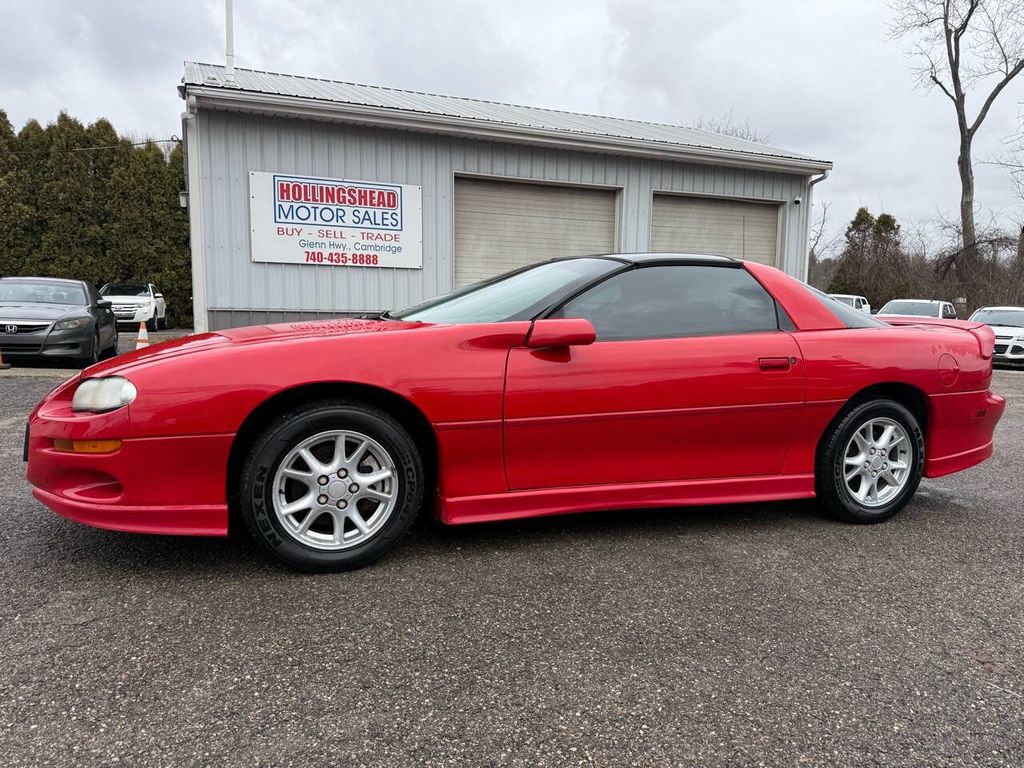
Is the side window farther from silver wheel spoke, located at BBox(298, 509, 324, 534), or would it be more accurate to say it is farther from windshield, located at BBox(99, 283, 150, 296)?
windshield, located at BBox(99, 283, 150, 296)

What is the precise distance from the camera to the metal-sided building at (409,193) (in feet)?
29.6

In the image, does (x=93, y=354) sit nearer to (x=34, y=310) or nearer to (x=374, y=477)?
(x=34, y=310)

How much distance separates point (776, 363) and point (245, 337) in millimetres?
2275

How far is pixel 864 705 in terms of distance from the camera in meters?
1.91


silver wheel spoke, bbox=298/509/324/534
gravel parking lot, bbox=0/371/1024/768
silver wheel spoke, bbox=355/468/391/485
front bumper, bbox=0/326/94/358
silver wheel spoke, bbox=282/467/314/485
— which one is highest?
front bumper, bbox=0/326/94/358

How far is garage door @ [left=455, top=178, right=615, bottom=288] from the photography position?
1043 centimetres

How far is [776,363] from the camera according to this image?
3.19m

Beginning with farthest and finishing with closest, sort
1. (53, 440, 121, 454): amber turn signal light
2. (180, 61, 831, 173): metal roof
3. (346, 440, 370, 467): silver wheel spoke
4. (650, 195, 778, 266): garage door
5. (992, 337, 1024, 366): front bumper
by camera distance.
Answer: (992, 337, 1024, 366): front bumper → (650, 195, 778, 266): garage door → (180, 61, 831, 173): metal roof → (346, 440, 370, 467): silver wheel spoke → (53, 440, 121, 454): amber turn signal light

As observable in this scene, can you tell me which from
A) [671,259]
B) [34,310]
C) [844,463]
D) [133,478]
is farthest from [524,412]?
[34,310]

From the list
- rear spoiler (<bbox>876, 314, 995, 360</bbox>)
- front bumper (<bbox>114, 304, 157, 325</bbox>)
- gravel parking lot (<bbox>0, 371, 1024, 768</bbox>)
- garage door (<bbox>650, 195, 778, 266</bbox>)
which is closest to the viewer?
gravel parking lot (<bbox>0, 371, 1024, 768</bbox>)

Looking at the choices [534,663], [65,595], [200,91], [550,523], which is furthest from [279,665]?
[200,91]

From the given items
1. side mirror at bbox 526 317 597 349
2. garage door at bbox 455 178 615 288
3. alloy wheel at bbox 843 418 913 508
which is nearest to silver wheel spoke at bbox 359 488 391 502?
side mirror at bbox 526 317 597 349

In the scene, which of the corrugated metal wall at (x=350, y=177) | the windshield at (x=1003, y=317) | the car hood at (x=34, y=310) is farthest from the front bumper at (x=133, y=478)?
the windshield at (x=1003, y=317)

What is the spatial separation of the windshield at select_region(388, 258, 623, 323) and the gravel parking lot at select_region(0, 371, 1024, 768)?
967mm
